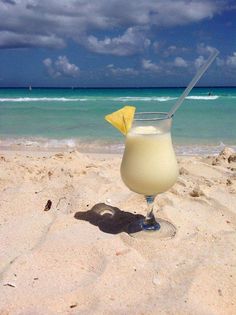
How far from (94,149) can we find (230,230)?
426 cm

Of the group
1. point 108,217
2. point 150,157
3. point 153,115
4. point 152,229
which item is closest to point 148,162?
point 150,157

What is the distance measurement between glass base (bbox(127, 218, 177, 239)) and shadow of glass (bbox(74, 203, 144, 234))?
1.8 inches

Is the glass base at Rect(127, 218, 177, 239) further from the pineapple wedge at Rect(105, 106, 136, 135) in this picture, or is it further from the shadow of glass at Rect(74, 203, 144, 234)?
the pineapple wedge at Rect(105, 106, 136, 135)

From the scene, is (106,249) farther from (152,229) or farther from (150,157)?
(150,157)

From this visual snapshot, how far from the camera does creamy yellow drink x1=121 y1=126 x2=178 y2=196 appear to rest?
7.07 ft

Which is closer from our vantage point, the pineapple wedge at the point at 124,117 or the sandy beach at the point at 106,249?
the sandy beach at the point at 106,249

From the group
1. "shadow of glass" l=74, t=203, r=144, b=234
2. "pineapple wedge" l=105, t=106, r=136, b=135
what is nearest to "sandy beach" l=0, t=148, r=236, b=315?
"shadow of glass" l=74, t=203, r=144, b=234

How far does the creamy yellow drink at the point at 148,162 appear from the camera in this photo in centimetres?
216

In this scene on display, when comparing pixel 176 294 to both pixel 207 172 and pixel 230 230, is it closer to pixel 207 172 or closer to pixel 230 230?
pixel 230 230

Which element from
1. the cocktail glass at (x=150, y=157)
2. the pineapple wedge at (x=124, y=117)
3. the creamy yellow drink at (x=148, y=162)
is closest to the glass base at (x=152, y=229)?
the cocktail glass at (x=150, y=157)

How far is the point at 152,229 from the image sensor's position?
228 centimetres

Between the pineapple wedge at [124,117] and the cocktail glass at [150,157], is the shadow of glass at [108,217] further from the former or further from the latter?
the pineapple wedge at [124,117]

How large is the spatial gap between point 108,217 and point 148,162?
0.50 m

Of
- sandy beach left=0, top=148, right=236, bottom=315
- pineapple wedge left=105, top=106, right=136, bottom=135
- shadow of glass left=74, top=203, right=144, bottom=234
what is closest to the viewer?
sandy beach left=0, top=148, right=236, bottom=315
